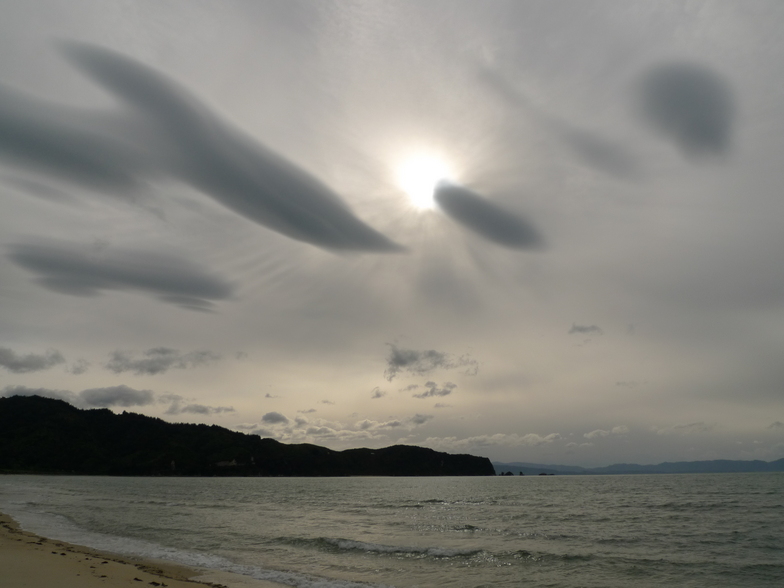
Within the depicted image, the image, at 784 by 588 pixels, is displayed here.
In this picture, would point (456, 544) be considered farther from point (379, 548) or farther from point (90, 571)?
point (90, 571)

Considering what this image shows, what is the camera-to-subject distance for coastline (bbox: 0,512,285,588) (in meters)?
20.3

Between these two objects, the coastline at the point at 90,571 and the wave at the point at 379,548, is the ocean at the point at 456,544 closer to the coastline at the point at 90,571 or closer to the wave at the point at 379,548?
the wave at the point at 379,548

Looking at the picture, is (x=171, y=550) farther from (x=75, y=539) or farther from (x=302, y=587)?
(x=302, y=587)

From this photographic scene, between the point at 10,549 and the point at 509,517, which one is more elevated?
the point at 10,549

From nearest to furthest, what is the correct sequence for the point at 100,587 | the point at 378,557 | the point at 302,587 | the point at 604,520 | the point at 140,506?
the point at 100,587 < the point at 302,587 < the point at 378,557 < the point at 604,520 < the point at 140,506

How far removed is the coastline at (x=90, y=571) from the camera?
20.3 meters

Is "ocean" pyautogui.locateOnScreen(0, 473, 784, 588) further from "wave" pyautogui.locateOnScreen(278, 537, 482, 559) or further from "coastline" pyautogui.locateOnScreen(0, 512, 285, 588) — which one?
"coastline" pyautogui.locateOnScreen(0, 512, 285, 588)

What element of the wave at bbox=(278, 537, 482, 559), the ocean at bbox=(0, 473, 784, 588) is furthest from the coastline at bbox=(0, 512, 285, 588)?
the wave at bbox=(278, 537, 482, 559)

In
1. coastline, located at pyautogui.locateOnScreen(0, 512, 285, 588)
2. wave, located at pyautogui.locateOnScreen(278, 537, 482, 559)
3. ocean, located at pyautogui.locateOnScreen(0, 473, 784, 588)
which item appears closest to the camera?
coastline, located at pyautogui.locateOnScreen(0, 512, 285, 588)

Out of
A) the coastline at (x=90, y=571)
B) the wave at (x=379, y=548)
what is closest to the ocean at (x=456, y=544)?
the wave at (x=379, y=548)

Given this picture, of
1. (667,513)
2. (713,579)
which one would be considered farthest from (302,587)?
(667,513)

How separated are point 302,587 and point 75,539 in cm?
2579

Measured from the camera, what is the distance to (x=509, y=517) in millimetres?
57125

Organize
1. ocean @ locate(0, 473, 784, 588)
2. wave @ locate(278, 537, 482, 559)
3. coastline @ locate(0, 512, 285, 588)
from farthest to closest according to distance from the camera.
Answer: wave @ locate(278, 537, 482, 559), ocean @ locate(0, 473, 784, 588), coastline @ locate(0, 512, 285, 588)
